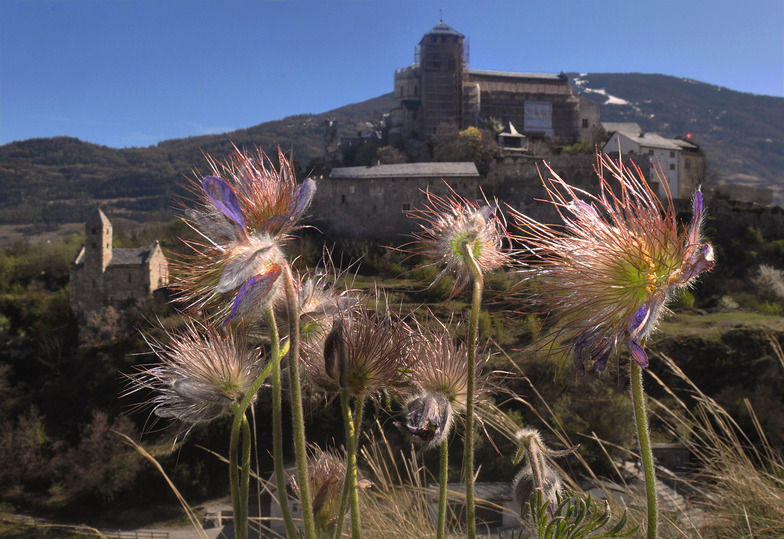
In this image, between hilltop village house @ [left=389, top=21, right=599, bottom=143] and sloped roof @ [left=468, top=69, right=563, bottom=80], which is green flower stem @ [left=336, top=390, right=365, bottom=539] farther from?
sloped roof @ [left=468, top=69, right=563, bottom=80]

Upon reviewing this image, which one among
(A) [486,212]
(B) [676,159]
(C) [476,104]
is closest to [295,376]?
(A) [486,212]

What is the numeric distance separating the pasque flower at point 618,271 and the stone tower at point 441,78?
48379mm

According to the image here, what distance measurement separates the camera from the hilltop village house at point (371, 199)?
33125 mm

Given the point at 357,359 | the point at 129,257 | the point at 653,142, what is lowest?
the point at 129,257

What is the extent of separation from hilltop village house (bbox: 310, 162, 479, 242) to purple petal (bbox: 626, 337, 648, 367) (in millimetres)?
31775

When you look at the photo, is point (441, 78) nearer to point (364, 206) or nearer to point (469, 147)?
point (469, 147)

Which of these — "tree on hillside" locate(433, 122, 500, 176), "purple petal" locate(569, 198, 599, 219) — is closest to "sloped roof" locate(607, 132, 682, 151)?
"tree on hillside" locate(433, 122, 500, 176)

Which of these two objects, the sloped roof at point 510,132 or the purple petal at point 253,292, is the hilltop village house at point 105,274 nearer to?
the sloped roof at point 510,132

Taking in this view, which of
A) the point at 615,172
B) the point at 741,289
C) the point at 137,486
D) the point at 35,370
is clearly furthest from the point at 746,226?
the point at 35,370

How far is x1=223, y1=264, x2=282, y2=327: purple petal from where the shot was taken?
84cm

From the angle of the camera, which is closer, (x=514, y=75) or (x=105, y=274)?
(x=105, y=274)

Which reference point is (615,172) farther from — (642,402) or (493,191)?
(493,191)

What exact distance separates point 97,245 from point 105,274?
166 cm

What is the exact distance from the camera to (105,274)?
29281mm
